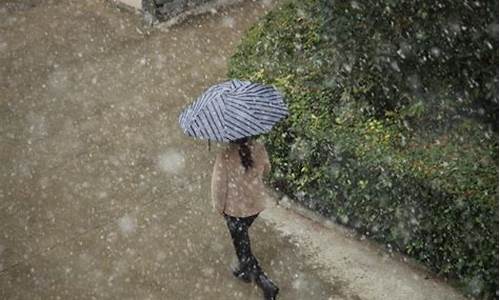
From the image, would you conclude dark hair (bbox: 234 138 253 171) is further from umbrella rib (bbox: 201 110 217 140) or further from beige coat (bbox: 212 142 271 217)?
umbrella rib (bbox: 201 110 217 140)

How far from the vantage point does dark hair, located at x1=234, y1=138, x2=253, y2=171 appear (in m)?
6.00

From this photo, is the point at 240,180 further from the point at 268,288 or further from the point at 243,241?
the point at 268,288

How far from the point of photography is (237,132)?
18.7ft

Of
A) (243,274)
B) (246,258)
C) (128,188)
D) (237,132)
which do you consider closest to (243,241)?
(246,258)

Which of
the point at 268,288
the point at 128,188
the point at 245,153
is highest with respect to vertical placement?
the point at 245,153

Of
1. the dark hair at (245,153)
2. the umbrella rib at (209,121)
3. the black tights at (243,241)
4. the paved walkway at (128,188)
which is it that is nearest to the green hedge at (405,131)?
the paved walkway at (128,188)

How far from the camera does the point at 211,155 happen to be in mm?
8688

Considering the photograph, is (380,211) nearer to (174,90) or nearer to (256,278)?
(256,278)

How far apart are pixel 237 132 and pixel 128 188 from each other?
2.83m

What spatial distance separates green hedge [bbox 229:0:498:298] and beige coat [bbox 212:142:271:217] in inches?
44.6

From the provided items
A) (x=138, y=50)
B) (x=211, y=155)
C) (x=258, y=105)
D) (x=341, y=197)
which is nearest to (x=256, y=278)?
(x=341, y=197)

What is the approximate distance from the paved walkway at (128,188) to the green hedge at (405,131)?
42 centimetres

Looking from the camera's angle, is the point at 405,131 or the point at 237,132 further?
the point at 405,131

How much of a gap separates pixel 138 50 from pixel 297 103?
12.5 feet
